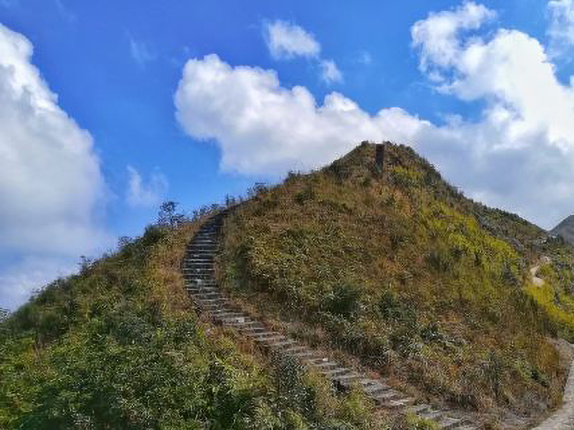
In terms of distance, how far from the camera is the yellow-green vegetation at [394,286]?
17.1 metres

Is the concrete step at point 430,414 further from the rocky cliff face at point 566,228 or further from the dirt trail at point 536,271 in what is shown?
the rocky cliff face at point 566,228

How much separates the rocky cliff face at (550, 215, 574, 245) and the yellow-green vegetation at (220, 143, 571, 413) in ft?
185

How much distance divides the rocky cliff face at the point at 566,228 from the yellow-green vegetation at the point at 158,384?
74.7 meters

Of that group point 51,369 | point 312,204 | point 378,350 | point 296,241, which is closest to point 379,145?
point 312,204

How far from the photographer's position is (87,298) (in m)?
18.9

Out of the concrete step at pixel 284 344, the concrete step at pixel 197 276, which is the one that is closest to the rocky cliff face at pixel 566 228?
the concrete step at pixel 197 276

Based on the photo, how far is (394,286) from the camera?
21.4 metres

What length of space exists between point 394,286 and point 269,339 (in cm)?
658

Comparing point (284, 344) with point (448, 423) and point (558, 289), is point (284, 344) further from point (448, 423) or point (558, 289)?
point (558, 289)

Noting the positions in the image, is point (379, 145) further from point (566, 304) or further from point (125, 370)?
point (125, 370)

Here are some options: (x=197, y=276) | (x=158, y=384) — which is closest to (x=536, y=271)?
(x=197, y=276)

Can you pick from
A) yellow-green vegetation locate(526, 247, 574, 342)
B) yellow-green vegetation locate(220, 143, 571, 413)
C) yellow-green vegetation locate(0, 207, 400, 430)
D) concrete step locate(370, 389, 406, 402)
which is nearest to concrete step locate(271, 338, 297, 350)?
yellow-green vegetation locate(220, 143, 571, 413)

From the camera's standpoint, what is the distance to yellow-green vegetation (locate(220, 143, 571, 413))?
56.0 ft

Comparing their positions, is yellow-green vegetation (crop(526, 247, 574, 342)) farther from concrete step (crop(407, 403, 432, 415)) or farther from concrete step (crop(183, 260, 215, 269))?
concrete step (crop(183, 260, 215, 269))
